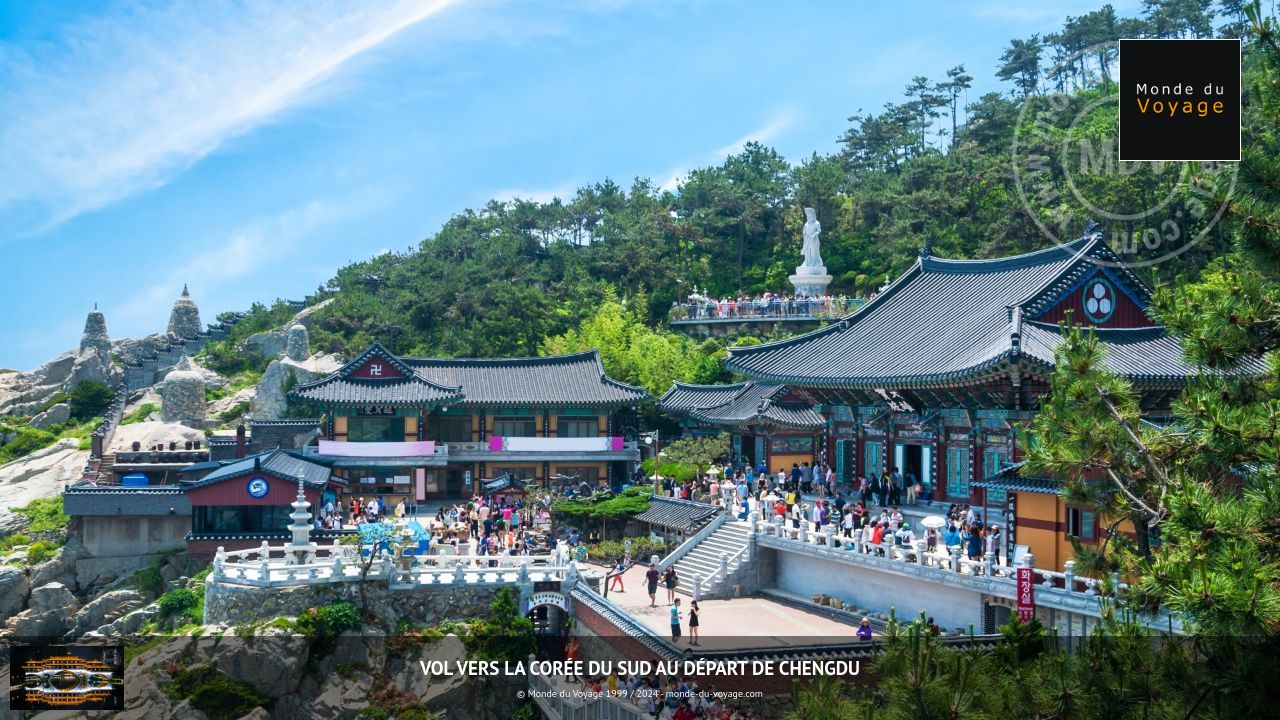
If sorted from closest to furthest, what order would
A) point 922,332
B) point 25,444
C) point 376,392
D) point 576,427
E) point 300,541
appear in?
point 300,541
point 922,332
point 376,392
point 576,427
point 25,444

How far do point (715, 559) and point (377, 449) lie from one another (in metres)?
19.8

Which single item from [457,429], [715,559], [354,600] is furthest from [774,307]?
[354,600]

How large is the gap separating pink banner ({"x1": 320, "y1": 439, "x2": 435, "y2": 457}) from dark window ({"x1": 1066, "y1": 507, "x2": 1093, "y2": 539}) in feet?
95.8

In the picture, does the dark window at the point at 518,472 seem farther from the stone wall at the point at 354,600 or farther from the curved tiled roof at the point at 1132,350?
the curved tiled roof at the point at 1132,350

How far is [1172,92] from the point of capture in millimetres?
16781

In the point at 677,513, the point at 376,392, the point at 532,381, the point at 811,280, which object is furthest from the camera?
the point at 811,280

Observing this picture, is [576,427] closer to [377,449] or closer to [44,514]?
[377,449]

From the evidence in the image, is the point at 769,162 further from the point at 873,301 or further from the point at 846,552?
the point at 846,552

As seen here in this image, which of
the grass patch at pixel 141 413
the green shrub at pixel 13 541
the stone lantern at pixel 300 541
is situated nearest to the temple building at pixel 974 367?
the stone lantern at pixel 300 541

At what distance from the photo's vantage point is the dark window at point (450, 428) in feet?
169

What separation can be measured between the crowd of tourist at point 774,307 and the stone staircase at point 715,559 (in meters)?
29.5

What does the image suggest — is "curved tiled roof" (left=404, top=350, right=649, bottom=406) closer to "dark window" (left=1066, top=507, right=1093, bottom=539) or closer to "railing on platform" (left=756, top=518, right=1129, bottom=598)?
"railing on platform" (left=756, top=518, right=1129, bottom=598)

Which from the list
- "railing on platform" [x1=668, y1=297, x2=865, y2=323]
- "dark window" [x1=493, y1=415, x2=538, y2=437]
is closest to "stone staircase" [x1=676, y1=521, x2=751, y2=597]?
"dark window" [x1=493, y1=415, x2=538, y2=437]

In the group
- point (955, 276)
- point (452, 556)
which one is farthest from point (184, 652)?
point (955, 276)
